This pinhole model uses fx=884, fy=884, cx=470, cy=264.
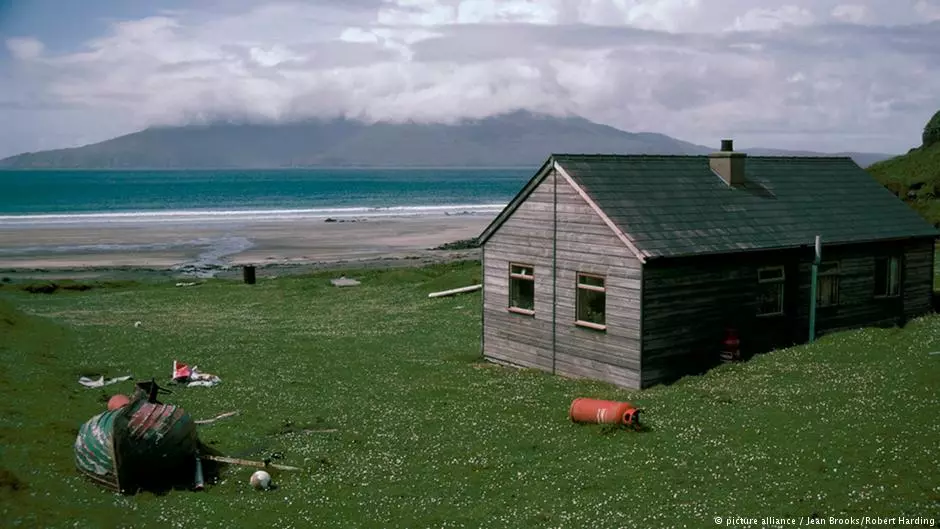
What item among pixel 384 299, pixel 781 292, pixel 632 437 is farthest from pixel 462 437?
pixel 384 299

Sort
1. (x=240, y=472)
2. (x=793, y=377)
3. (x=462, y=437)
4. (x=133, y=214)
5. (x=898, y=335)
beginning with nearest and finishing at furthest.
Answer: (x=240, y=472), (x=462, y=437), (x=793, y=377), (x=898, y=335), (x=133, y=214)

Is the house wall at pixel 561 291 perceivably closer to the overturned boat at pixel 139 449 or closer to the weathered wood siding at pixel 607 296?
the weathered wood siding at pixel 607 296

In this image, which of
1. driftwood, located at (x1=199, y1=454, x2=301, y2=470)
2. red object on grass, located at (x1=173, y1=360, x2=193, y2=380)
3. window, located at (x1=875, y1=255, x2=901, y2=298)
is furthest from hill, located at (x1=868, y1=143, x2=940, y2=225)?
driftwood, located at (x1=199, y1=454, x2=301, y2=470)

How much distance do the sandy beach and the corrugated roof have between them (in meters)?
48.7

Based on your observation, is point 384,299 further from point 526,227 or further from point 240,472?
point 240,472

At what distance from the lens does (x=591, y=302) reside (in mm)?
31188

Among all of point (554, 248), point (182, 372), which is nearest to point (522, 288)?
point (554, 248)

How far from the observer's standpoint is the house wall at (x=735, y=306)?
95.2 ft

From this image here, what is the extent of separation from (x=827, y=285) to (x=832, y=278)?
0.35 m

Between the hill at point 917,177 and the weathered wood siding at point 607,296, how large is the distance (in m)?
45.3

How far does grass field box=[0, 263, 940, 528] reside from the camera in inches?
733

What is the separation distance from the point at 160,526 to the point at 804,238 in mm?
24538

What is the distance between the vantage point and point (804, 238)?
108ft

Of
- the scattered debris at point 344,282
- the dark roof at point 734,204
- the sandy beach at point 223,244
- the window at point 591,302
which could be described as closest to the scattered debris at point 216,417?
the window at point 591,302
